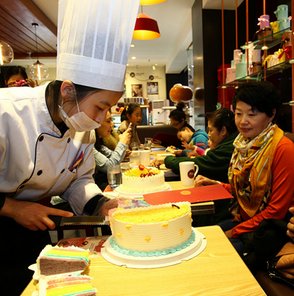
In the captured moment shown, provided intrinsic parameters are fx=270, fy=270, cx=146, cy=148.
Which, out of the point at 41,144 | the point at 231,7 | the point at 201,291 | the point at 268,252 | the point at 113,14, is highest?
the point at 231,7

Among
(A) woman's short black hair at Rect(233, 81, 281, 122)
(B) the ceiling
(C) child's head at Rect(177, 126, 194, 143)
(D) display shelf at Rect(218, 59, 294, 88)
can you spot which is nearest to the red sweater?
(A) woman's short black hair at Rect(233, 81, 281, 122)

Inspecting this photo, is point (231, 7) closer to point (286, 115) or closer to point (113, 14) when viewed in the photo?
point (286, 115)

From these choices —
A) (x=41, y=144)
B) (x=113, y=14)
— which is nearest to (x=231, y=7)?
(x=113, y=14)

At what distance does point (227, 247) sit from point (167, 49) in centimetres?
912

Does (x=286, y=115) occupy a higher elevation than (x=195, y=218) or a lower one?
higher

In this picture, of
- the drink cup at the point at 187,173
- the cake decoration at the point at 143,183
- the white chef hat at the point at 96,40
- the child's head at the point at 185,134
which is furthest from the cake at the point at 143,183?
the child's head at the point at 185,134

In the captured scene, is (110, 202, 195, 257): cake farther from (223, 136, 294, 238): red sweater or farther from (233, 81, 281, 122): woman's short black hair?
(233, 81, 281, 122): woman's short black hair

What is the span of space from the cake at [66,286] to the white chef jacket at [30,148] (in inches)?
20.3

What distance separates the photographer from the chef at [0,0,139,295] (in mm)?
1056

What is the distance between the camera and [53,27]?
6.72m

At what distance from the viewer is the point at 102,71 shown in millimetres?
1083

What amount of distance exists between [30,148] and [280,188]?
1.28 m

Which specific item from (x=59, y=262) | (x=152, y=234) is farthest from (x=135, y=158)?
(x=59, y=262)

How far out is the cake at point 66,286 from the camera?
0.67 metres
